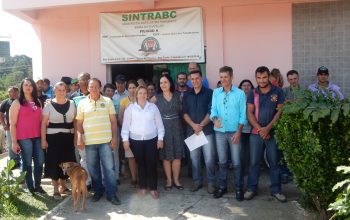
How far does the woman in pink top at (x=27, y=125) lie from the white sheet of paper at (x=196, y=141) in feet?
7.19

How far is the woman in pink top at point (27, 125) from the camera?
587cm

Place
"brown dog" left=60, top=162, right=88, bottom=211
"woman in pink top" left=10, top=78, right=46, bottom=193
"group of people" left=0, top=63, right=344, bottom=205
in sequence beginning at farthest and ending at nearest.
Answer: "woman in pink top" left=10, top=78, right=46, bottom=193 < "group of people" left=0, top=63, right=344, bottom=205 < "brown dog" left=60, top=162, right=88, bottom=211

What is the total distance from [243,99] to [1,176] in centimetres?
351

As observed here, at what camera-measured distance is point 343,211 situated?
3578 mm

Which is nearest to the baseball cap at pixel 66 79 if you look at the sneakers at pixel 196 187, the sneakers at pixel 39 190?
the sneakers at pixel 39 190

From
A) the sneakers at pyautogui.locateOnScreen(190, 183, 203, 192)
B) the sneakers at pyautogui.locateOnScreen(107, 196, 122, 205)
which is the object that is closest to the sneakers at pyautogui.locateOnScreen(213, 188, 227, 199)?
the sneakers at pyautogui.locateOnScreen(190, 183, 203, 192)

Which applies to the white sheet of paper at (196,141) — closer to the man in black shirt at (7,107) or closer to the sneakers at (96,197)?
the sneakers at (96,197)

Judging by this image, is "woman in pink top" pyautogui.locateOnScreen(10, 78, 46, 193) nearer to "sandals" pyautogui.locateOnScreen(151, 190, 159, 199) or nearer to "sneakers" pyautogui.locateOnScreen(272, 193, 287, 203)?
"sandals" pyautogui.locateOnScreen(151, 190, 159, 199)

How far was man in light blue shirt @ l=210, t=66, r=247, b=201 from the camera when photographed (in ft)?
18.5

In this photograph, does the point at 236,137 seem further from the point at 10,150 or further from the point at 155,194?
the point at 10,150

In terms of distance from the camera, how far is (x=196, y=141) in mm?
5969

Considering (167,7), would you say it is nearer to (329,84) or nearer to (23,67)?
(329,84)

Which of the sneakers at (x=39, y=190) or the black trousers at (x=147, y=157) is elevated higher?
the black trousers at (x=147, y=157)

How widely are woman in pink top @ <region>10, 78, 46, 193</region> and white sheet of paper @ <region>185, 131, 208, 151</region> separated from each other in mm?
2191
